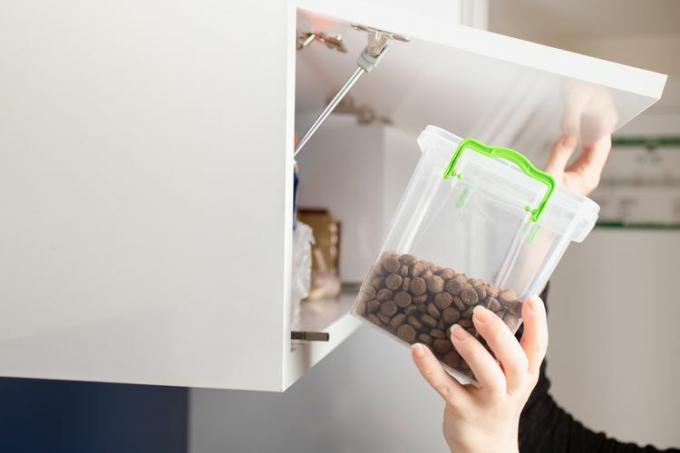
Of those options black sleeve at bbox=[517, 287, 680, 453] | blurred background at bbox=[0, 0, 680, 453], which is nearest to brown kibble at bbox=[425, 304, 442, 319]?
blurred background at bbox=[0, 0, 680, 453]

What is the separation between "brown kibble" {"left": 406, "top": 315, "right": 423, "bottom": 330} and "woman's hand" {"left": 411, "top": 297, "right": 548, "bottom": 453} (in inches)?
0.9

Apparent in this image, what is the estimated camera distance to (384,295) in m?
0.58

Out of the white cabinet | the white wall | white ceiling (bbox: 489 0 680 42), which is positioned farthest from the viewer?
the white wall

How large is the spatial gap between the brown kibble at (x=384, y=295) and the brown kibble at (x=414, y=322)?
1.1 inches

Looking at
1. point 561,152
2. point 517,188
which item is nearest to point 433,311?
point 517,188

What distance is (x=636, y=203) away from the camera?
8.11 ft

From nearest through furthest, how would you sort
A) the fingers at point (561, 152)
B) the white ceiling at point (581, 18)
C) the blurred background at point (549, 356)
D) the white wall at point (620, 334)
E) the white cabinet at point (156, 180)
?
the white cabinet at point (156, 180) → the fingers at point (561, 152) → the blurred background at point (549, 356) → the white ceiling at point (581, 18) → the white wall at point (620, 334)

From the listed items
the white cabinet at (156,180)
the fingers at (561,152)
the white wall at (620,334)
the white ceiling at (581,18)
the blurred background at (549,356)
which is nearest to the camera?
the white cabinet at (156,180)

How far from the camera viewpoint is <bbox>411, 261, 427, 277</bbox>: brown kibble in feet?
1.88

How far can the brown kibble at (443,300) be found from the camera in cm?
56

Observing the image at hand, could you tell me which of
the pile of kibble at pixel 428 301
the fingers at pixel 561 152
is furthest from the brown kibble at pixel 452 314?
the fingers at pixel 561 152

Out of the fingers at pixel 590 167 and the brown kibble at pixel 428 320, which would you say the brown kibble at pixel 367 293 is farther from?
the fingers at pixel 590 167

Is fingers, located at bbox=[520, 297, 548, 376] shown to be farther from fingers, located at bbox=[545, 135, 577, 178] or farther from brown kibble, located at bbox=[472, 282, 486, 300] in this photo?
fingers, located at bbox=[545, 135, 577, 178]

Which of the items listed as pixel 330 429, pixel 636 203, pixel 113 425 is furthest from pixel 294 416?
pixel 636 203
